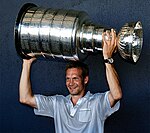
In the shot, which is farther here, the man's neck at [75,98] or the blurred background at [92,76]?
the blurred background at [92,76]

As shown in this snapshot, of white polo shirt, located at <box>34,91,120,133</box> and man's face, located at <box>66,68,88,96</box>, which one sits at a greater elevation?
man's face, located at <box>66,68,88,96</box>

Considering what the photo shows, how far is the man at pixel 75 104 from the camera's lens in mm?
2018

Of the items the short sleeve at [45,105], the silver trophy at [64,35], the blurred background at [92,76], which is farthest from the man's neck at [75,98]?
the blurred background at [92,76]

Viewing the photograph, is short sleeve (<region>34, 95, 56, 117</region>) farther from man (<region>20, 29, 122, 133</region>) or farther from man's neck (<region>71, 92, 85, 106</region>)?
man's neck (<region>71, 92, 85, 106</region>)

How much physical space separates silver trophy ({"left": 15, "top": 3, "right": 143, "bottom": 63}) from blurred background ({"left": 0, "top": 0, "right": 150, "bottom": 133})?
25.2 inches

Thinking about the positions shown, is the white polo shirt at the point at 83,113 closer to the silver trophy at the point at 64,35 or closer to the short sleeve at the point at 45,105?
the short sleeve at the point at 45,105

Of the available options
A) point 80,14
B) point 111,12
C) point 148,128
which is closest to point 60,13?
point 80,14

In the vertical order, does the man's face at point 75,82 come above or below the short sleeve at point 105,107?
above

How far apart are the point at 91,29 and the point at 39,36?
0.80ft

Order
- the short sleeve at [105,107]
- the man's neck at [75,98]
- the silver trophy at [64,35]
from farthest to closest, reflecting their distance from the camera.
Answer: the man's neck at [75,98]
the short sleeve at [105,107]
the silver trophy at [64,35]

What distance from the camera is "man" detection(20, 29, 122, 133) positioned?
2.02 meters

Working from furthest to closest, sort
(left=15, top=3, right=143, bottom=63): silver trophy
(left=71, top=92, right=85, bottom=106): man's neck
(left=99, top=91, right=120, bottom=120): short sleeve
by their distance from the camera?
(left=71, top=92, right=85, bottom=106): man's neck → (left=99, top=91, right=120, bottom=120): short sleeve → (left=15, top=3, right=143, bottom=63): silver trophy

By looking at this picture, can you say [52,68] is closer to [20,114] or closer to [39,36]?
[20,114]

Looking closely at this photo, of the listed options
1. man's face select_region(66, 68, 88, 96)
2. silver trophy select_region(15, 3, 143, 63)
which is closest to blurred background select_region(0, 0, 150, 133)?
man's face select_region(66, 68, 88, 96)
